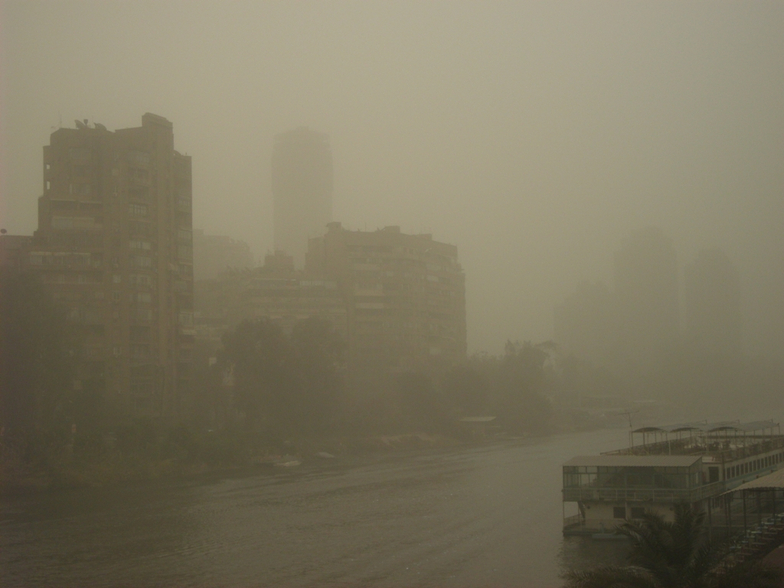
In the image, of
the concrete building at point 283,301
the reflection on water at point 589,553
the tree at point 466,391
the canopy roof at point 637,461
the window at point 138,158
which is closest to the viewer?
the reflection on water at point 589,553

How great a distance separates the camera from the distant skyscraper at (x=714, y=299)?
12600cm

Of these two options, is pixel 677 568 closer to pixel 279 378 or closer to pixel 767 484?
pixel 767 484

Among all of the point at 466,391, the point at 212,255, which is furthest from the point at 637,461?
the point at 212,255

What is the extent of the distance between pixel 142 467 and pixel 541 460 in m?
15.3

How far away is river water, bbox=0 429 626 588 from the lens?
55.7 feet

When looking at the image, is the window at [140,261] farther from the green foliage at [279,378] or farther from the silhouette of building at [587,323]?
the silhouette of building at [587,323]

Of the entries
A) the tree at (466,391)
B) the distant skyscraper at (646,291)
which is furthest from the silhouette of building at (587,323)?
the tree at (466,391)

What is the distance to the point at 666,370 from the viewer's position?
85.2 metres

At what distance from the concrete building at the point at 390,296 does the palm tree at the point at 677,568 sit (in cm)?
4586

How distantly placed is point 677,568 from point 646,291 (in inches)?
4926

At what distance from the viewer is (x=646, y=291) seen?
433 feet

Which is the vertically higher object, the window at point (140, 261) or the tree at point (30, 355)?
the window at point (140, 261)

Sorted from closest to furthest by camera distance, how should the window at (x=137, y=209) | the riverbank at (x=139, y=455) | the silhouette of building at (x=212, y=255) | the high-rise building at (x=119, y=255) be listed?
the riverbank at (x=139, y=455) < the high-rise building at (x=119, y=255) < the window at (x=137, y=209) < the silhouette of building at (x=212, y=255)

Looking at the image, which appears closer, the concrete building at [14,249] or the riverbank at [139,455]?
the riverbank at [139,455]
